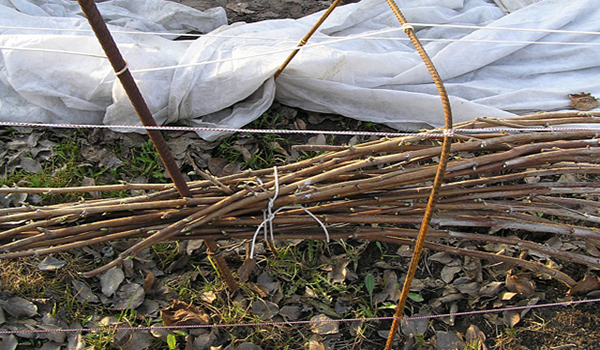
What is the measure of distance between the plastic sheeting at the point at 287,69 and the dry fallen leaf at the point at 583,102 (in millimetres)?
42

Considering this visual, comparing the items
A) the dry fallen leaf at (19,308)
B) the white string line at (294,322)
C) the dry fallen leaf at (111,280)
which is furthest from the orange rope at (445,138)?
the dry fallen leaf at (19,308)

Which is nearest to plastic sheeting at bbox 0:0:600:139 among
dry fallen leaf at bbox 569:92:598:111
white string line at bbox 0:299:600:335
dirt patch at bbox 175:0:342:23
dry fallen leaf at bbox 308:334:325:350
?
dry fallen leaf at bbox 569:92:598:111

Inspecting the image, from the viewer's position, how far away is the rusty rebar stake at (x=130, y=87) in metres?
1.16

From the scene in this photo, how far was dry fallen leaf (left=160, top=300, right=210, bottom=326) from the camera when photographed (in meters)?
1.73

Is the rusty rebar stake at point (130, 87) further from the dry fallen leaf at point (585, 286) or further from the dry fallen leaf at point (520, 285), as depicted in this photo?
the dry fallen leaf at point (585, 286)

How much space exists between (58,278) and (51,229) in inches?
13.8

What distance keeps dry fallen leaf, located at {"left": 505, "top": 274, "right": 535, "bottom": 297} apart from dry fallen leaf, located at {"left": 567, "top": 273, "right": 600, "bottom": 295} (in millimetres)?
145

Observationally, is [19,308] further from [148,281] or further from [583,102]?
[583,102]

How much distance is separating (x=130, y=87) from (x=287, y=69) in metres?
1.23

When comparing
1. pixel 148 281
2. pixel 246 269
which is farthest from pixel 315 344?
pixel 148 281

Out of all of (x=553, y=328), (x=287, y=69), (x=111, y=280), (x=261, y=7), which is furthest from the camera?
(x=261, y=7)

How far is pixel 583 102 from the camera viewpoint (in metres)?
2.48

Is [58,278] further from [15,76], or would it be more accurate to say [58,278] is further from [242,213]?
[15,76]

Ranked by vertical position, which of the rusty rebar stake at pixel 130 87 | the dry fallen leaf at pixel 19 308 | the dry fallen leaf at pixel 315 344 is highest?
the rusty rebar stake at pixel 130 87
